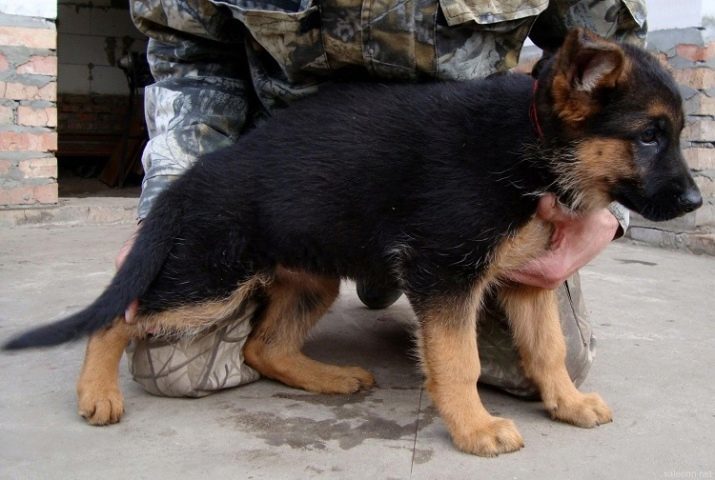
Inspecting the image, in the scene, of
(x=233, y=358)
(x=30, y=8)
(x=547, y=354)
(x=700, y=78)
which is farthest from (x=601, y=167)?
(x=30, y=8)

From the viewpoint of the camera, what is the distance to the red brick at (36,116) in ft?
21.9

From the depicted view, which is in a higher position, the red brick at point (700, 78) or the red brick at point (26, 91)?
the red brick at point (700, 78)

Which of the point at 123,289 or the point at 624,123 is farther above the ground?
the point at 624,123

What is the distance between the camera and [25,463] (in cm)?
239

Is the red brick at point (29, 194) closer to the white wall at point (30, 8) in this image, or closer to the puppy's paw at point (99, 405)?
the white wall at point (30, 8)

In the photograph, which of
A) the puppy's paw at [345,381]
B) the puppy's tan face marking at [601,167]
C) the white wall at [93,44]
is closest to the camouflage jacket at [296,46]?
the puppy's tan face marking at [601,167]

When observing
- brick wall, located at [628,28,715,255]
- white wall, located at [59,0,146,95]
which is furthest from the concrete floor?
white wall, located at [59,0,146,95]

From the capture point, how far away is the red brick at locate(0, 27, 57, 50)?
6.55 m

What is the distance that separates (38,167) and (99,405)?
15.1 feet

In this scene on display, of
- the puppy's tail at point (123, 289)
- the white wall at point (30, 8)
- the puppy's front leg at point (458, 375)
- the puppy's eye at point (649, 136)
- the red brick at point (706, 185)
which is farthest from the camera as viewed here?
the white wall at point (30, 8)

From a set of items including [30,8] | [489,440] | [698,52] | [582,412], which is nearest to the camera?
[489,440]

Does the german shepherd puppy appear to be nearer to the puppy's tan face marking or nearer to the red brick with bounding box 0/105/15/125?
the puppy's tan face marking

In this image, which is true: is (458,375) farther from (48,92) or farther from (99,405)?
(48,92)

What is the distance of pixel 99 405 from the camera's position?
2.70 metres
